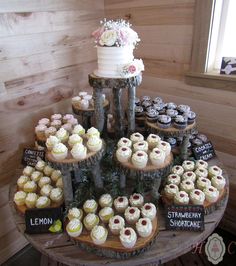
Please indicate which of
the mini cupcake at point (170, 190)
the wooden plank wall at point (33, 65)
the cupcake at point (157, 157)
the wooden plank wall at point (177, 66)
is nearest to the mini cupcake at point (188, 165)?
the mini cupcake at point (170, 190)

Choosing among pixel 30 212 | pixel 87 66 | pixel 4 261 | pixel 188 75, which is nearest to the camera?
pixel 30 212

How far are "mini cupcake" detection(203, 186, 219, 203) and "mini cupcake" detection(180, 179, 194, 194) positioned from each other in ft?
0.19

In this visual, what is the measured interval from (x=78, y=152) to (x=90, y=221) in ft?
0.87

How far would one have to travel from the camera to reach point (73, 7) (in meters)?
1.59

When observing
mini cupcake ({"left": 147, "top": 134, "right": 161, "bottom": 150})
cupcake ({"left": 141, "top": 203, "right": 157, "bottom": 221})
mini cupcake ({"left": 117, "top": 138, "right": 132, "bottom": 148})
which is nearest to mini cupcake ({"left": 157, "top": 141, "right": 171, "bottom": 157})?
mini cupcake ({"left": 147, "top": 134, "right": 161, "bottom": 150})

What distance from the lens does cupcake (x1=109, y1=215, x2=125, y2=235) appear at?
0.92 meters

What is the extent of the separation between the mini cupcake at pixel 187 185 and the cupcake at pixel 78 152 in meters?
0.45

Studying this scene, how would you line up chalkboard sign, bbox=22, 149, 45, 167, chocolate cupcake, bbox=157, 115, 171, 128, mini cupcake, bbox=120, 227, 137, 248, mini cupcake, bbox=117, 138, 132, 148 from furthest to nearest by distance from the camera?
1. chalkboard sign, bbox=22, 149, 45, 167
2. chocolate cupcake, bbox=157, 115, 171, 128
3. mini cupcake, bbox=117, 138, 132, 148
4. mini cupcake, bbox=120, 227, 137, 248

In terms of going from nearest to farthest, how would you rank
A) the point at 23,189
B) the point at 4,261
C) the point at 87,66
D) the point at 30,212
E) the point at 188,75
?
1. the point at 30,212
2. the point at 23,189
3. the point at 188,75
4. the point at 4,261
5. the point at 87,66

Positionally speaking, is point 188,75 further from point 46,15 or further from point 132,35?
point 46,15

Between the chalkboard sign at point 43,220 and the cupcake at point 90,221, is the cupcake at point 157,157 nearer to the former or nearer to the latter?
the cupcake at point 90,221

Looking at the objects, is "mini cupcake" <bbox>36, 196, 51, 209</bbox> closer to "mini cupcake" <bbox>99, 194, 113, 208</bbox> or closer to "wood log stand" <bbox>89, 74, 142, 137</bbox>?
"mini cupcake" <bbox>99, 194, 113, 208</bbox>

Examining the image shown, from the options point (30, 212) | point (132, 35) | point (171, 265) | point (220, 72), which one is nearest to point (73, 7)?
point (132, 35)

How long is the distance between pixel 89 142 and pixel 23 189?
1.37ft
